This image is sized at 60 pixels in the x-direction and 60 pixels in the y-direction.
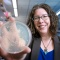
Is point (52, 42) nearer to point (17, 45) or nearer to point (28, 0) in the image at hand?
point (17, 45)

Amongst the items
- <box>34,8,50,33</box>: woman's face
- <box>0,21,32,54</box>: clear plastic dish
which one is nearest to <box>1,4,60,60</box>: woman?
<box>34,8,50,33</box>: woman's face

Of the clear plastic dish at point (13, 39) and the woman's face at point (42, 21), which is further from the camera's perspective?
the woman's face at point (42, 21)

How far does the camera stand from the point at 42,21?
1110 mm

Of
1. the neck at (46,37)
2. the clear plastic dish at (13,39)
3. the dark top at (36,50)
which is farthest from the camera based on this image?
the neck at (46,37)

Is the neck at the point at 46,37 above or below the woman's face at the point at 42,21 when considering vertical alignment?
below

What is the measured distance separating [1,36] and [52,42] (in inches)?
26.6

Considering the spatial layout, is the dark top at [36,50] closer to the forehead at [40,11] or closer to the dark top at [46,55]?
the dark top at [46,55]

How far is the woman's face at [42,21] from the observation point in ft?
3.63

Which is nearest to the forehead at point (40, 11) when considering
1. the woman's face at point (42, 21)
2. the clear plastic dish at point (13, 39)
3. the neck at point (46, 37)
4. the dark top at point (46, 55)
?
the woman's face at point (42, 21)

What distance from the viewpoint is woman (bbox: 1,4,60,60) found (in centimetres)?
110

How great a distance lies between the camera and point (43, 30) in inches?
44.0

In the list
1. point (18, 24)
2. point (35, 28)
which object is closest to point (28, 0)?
point (35, 28)

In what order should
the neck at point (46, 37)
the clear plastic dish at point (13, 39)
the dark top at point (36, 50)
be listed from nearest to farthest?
the clear plastic dish at point (13, 39) < the dark top at point (36, 50) < the neck at point (46, 37)

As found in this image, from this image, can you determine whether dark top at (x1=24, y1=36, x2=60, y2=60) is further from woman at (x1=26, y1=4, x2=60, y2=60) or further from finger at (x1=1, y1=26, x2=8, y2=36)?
finger at (x1=1, y1=26, x2=8, y2=36)
